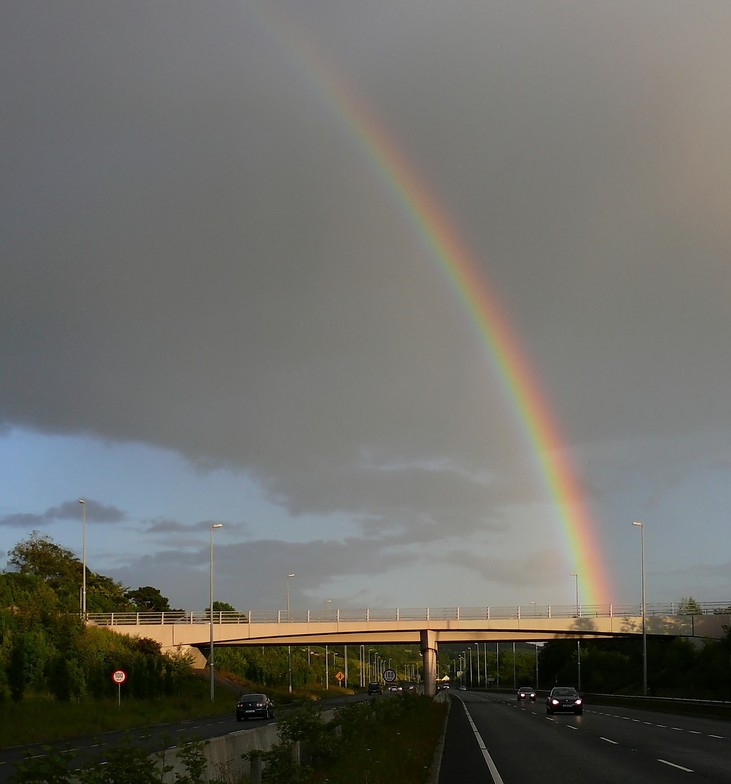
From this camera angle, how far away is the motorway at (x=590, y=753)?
938 inches

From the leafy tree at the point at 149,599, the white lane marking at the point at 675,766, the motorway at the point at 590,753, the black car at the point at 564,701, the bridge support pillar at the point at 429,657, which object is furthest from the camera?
the leafy tree at the point at 149,599

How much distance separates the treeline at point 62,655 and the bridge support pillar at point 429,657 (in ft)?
82.2

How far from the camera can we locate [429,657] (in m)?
108

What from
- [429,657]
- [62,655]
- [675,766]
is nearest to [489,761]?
[675,766]

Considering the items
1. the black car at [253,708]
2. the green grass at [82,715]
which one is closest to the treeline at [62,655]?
the green grass at [82,715]

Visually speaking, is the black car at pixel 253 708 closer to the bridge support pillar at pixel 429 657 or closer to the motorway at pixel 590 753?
the motorway at pixel 590 753

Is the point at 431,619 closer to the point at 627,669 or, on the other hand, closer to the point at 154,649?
the point at 154,649

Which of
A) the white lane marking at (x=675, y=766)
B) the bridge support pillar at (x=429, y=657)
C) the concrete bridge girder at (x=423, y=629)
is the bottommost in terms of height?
the bridge support pillar at (x=429, y=657)

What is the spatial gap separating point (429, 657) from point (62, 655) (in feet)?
155

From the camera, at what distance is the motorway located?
23.8 meters

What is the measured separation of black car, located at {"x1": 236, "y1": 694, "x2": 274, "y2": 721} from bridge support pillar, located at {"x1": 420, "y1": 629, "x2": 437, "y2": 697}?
41.9 m

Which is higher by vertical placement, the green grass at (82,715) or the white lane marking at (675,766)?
the white lane marking at (675,766)

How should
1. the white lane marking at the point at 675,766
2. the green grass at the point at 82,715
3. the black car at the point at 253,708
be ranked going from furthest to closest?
the black car at the point at 253,708 → the green grass at the point at 82,715 → the white lane marking at the point at 675,766

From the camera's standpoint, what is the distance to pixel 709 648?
3760 inches
